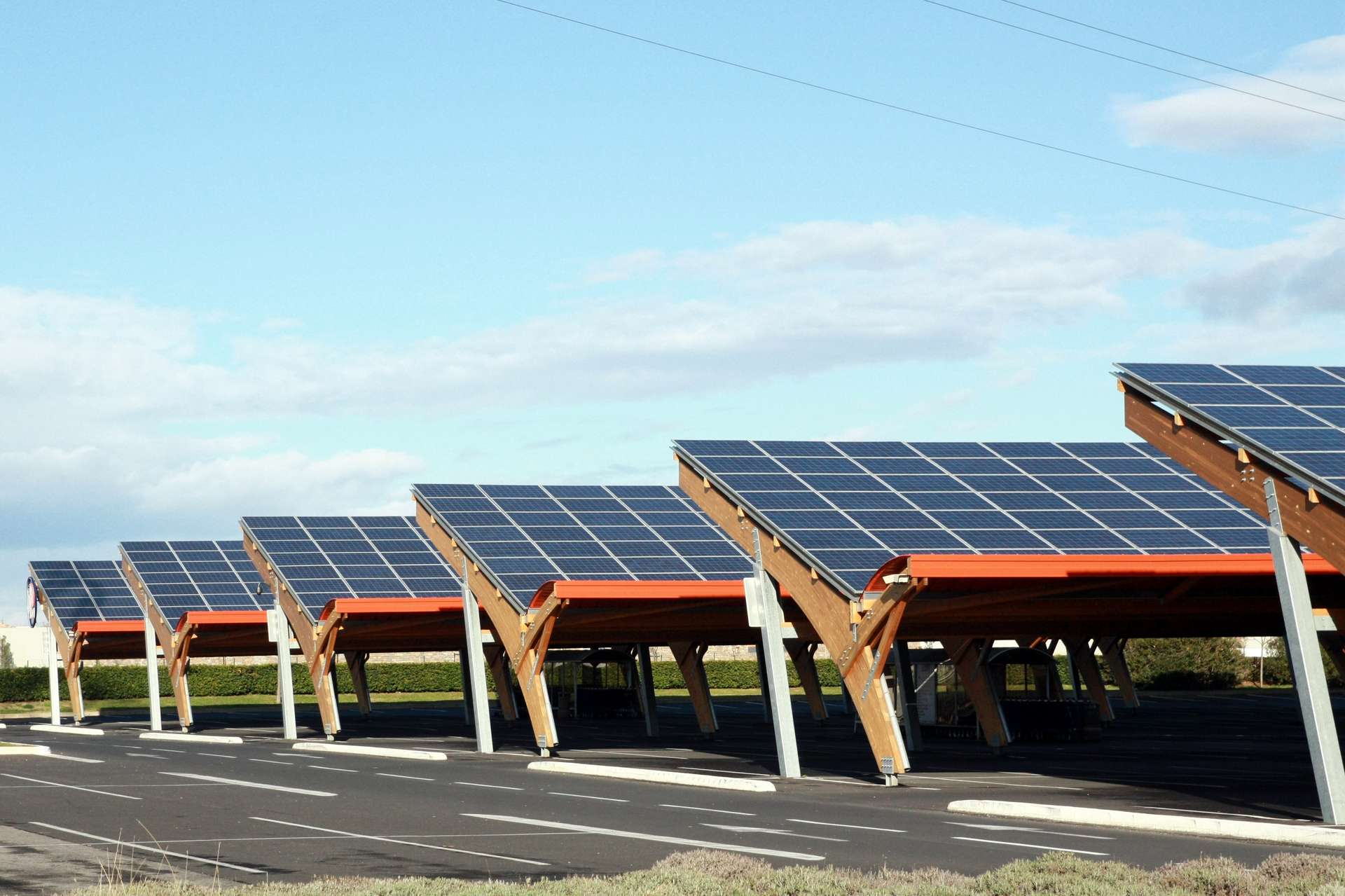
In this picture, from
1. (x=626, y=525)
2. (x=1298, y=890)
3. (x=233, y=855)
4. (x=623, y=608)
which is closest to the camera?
(x=1298, y=890)

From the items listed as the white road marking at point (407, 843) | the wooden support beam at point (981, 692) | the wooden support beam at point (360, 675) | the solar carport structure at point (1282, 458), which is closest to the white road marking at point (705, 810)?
the white road marking at point (407, 843)

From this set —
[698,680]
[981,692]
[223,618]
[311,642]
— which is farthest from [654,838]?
[223,618]

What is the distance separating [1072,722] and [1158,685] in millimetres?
39972

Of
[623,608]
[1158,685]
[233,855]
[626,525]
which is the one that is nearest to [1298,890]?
[233,855]

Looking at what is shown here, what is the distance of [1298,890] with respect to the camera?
12008mm

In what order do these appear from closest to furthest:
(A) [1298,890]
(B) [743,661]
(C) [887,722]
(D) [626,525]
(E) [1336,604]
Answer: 1. (A) [1298,890]
2. (C) [887,722]
3. (E) [1336,604]
4. (D) [626,525]
5. (B) [743,661]

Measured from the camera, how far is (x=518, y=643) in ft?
110

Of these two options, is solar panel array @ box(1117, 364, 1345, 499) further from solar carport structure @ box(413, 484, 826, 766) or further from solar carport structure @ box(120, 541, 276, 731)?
solar carport structure @ box(120, 541, 276, 731)

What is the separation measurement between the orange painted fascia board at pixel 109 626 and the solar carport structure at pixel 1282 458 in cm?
4432

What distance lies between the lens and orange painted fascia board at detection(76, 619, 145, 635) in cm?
5712

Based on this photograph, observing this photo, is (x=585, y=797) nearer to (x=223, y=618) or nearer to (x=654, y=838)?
(x=654, y=838)

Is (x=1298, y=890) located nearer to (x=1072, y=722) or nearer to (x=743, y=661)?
(x=1072, y=722)

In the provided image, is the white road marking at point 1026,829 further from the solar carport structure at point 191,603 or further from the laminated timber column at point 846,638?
the solar carport structure at point 191,603

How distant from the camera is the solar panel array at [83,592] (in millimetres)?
58406
